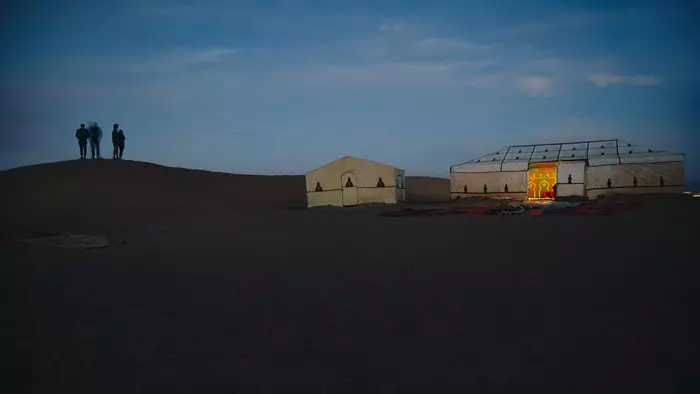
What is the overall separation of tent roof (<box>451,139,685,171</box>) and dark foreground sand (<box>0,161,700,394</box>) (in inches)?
461

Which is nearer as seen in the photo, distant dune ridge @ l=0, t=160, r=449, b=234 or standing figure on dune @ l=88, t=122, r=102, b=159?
distant dune ridge @ l=0, t=160, r=449, b=234

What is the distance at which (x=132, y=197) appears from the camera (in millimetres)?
17047

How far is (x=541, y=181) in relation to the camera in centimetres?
2080

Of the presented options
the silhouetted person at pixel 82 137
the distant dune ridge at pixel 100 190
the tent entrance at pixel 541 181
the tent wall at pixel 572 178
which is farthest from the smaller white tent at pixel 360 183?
the silhouetted person at pixel 82 137

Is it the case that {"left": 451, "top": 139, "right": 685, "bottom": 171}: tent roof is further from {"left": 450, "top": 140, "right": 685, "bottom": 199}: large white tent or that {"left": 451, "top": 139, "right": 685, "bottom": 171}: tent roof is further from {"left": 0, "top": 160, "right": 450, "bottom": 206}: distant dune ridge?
{"left": 0, "top": 160, "right": 450, "bottom": 206}: distant dune ridge

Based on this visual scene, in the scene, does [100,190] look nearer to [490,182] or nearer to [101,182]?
[101,182]

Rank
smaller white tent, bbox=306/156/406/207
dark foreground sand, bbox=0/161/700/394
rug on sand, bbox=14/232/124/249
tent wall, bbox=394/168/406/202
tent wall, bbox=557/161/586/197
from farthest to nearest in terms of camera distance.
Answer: tent wall, bbox=394/168/406/202 → tent wall, bbox=557/161/586/197 → smaller white tent, bbox=306/156/406/207 → rug on sand, bbox=14/232/124/249 → dark foreground sand, bbox=0/161/700/394

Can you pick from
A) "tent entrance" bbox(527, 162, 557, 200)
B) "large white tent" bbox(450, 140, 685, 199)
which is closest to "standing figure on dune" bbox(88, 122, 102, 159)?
"large white tent" bbox(450, 140, 685, 199)

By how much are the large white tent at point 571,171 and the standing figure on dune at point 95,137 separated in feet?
51.6

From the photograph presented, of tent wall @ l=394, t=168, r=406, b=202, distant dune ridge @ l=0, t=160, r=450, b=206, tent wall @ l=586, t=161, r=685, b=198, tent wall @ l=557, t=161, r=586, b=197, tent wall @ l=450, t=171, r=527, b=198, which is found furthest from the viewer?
tent wall @ l=450, t=171, r=527, b=198

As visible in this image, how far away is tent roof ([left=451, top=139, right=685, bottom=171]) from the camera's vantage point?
17828 mm

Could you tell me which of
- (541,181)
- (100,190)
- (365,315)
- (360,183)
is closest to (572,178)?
(541,181)

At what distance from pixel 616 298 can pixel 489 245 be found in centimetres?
310

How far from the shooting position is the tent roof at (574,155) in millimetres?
17828
